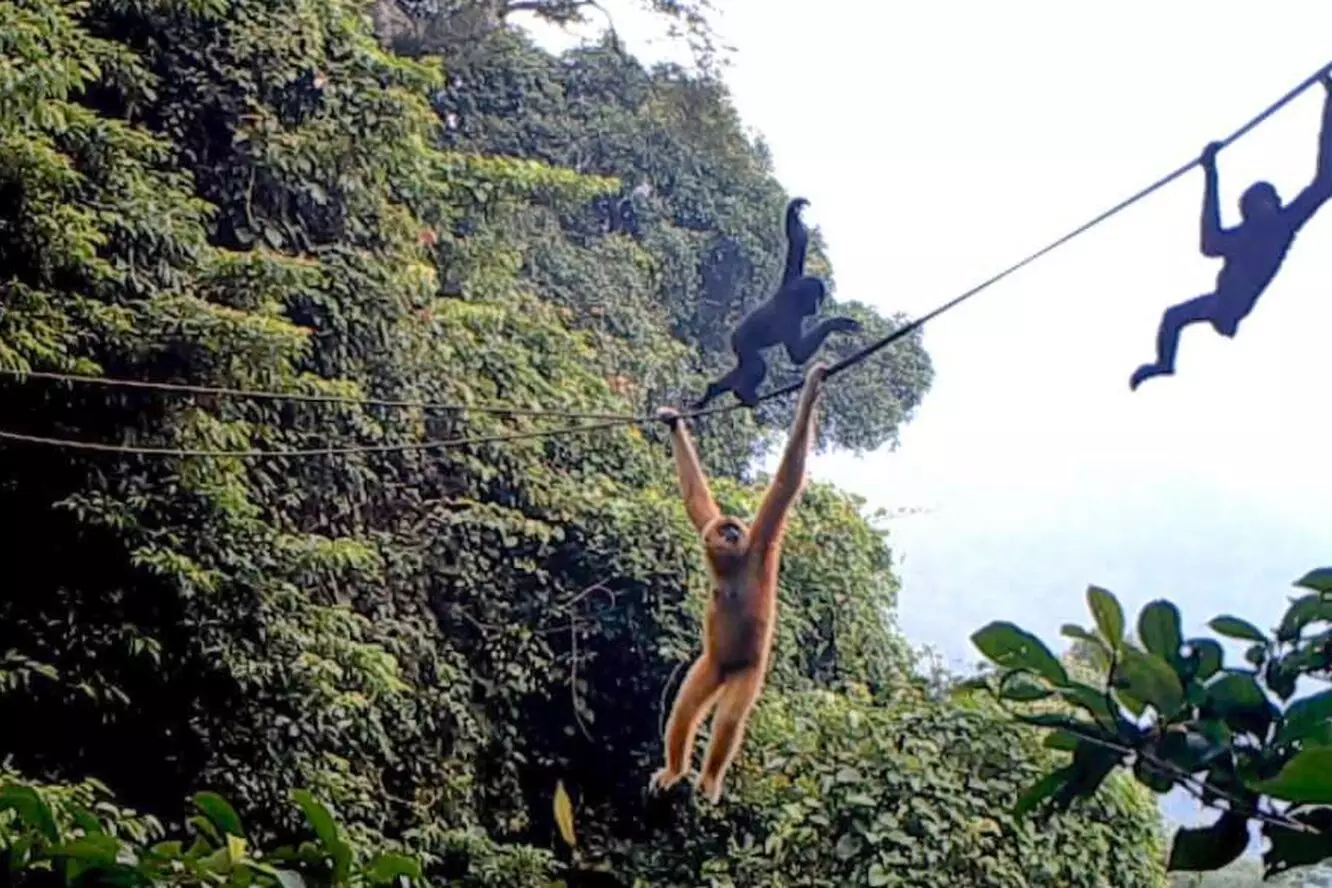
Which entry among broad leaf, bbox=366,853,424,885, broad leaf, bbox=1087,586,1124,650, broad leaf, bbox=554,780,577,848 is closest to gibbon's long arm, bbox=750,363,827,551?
broad leaf, bbox=366,853,424,885

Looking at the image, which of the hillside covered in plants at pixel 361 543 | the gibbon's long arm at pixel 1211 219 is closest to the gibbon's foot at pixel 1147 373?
the gibbon's long arm at pixel 1211 219

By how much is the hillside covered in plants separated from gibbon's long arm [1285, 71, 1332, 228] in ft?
6.48

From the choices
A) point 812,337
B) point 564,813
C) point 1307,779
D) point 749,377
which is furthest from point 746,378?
point 564,813

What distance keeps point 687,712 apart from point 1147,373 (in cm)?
138

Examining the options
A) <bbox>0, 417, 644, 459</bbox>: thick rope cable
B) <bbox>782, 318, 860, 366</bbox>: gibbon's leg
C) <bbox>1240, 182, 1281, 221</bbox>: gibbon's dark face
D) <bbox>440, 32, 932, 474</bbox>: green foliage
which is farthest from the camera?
<bbox>440, 32, 932, 474</bbox>: green foliage

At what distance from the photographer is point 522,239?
5.44m

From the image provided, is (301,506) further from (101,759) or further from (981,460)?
(981,460)

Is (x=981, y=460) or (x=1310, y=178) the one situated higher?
(x=981, y=460)

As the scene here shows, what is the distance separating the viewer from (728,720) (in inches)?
95.7

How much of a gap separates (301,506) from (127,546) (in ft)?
1.83

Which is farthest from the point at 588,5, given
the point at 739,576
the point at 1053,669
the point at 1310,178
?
the point at 1053,669

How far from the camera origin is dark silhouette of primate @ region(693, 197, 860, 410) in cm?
173

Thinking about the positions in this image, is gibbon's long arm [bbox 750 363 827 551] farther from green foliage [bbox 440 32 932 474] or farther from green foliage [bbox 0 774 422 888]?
green foliage [bbox 440 32 932 474]

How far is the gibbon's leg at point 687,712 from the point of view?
2.47m
